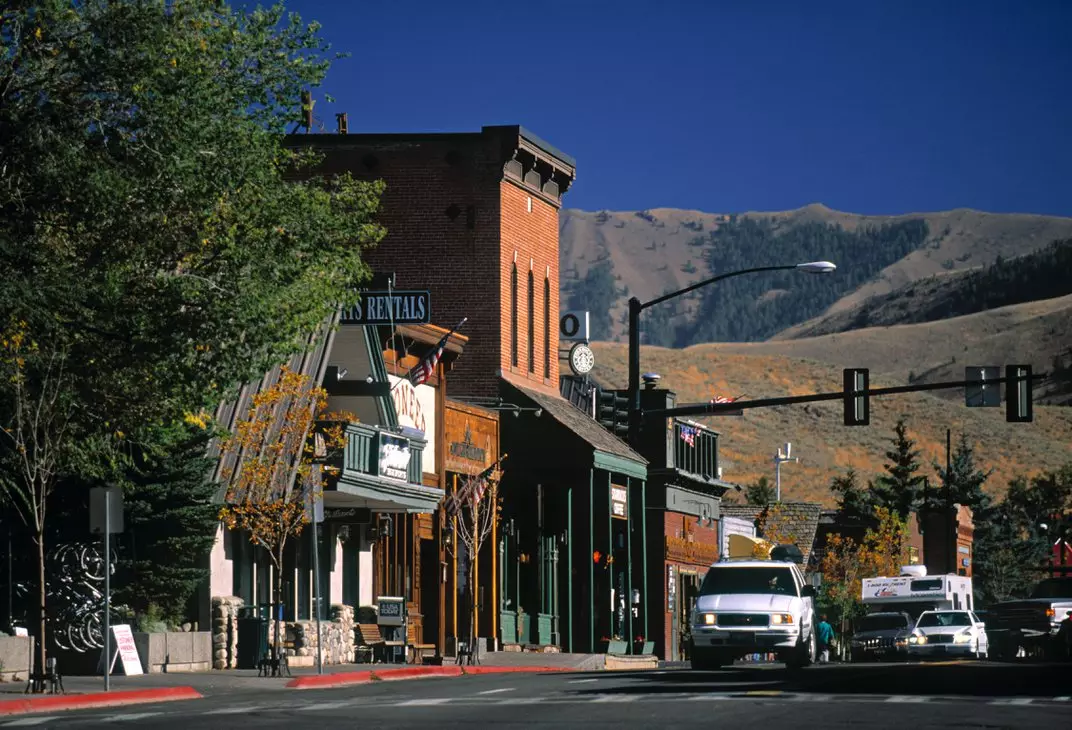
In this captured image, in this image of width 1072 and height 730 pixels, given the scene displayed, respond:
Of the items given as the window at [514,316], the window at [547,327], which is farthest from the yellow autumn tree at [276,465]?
the window at [547,327]

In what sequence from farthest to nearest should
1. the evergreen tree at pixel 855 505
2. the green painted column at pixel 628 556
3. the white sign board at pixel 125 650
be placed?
the evergreen tree at pixel 855 505 → the green painted column at pixel 628 556 → the white sign board at pixel 125 650

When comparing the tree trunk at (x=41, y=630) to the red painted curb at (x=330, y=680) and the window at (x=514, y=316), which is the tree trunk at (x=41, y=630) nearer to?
the red painted curb at (x=330, y=680)

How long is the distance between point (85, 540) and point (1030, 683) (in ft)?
50.7

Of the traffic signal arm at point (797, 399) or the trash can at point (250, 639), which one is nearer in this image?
the trash can at point (250, 639)

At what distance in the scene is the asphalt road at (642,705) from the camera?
1917 cm

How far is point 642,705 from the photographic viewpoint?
22.0 metres

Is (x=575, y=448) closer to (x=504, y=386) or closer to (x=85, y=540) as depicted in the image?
(x=504, y=386)

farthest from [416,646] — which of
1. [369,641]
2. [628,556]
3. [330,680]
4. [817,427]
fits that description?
[817,427]

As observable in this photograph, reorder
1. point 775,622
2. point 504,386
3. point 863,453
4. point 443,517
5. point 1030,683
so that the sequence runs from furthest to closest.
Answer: point 863,453 → point 504,386 → point 443,517 → point 775,622 → point 1030,683

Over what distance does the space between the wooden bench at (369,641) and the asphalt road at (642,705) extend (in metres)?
9.96

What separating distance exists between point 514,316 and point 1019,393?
16.7m

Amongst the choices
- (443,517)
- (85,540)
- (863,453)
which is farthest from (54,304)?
(863,453)

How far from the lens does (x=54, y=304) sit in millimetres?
27062

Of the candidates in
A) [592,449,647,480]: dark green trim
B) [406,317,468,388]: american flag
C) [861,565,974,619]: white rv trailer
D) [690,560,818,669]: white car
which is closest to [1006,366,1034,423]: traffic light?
[690,560,818,669]: white car
